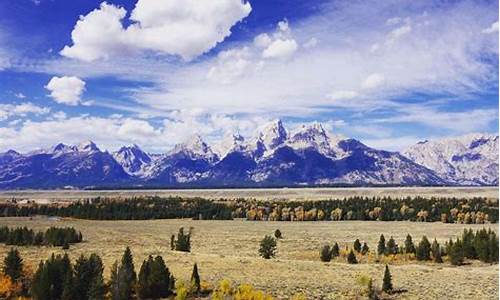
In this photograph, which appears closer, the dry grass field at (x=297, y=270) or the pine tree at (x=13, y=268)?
the pine tree at (x=13, y=268)

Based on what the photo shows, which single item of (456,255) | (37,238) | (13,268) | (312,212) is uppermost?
(13,268)

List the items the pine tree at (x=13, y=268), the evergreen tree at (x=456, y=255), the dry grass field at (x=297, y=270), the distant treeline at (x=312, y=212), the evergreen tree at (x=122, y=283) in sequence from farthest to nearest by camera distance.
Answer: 1. the distant treeline at (x=312, y=212)
2. the evergreen tree at (x=456, y=255)
3. the dry grass field at (x=297, y=270)
4. the pine tree at (x=13, y=268)
5. the evergreen tree at (x=122, y=283)

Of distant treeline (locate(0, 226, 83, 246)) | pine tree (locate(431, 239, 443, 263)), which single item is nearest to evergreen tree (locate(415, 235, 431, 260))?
pine tree (locate(431, 239, 443, 263))

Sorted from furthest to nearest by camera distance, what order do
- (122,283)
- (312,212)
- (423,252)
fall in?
(312,212) → (423,252) → (122,283)

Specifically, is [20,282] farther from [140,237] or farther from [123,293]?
[140,237]

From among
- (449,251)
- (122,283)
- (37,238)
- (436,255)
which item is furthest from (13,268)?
(449,251)

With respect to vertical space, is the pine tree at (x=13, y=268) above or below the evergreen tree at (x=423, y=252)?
above

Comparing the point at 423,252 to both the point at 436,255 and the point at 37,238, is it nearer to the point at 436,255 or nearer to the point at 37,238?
the point at 436,255

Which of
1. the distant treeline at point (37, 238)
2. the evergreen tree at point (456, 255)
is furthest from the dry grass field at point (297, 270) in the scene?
the distant treeline at point (37, 238)

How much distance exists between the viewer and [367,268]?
58.4 meters

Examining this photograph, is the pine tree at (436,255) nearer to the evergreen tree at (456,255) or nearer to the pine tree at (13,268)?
the evergreen tree at (456,255)

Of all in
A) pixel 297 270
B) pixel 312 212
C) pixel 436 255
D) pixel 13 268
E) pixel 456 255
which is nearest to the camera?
pixel 13 268

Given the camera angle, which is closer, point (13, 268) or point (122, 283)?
point (122, 283)

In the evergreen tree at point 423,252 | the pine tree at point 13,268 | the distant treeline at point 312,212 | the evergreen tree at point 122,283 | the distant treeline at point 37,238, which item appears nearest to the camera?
the evergreen tree at point 122,283
